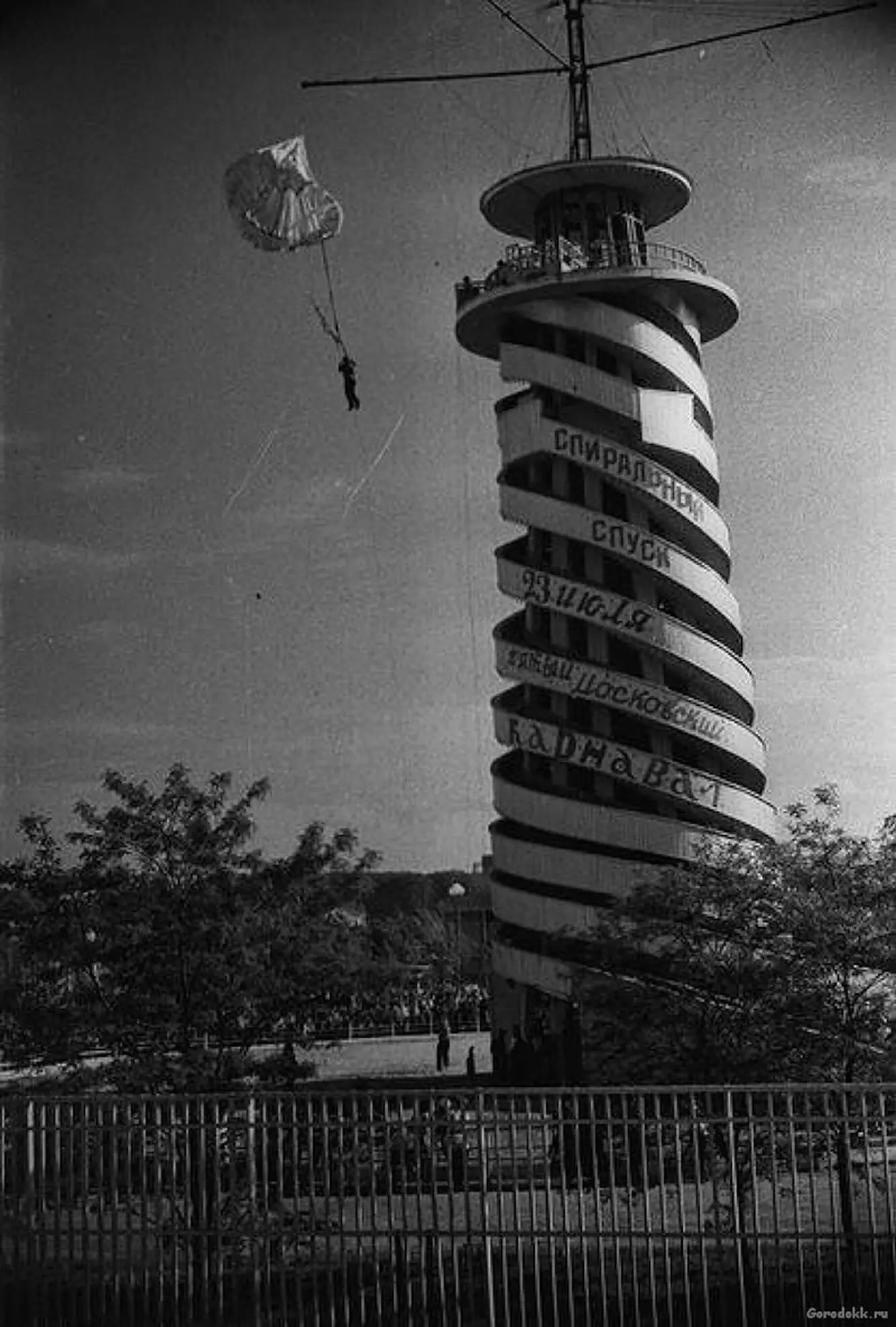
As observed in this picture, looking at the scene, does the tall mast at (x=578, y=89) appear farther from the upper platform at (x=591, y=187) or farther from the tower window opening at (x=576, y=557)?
the tower window opening at (x=576, y=557)

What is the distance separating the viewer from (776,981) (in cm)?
1709

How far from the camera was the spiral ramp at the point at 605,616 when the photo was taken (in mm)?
33281

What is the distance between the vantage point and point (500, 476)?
35.8 meters

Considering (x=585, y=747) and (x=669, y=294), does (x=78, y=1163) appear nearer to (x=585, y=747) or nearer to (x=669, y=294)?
(x=585, y=747)

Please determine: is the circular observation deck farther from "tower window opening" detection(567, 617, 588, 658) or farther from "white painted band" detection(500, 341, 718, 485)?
"tower window opening" detection(567, 617, 588, 658)

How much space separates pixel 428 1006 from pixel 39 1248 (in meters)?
43.2

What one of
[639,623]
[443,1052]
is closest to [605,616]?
[639,623]

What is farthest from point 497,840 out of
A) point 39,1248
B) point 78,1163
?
point 39,1248

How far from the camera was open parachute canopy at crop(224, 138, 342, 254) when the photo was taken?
62.5 ft

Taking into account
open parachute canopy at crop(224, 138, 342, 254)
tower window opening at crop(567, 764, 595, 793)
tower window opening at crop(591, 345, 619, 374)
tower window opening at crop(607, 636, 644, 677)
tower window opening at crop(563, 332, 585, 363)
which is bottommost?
tower window opening at crop(567, 764, 595, 793)

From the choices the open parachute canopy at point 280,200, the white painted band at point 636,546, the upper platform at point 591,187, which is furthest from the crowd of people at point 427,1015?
the upper platform at point 591,187
